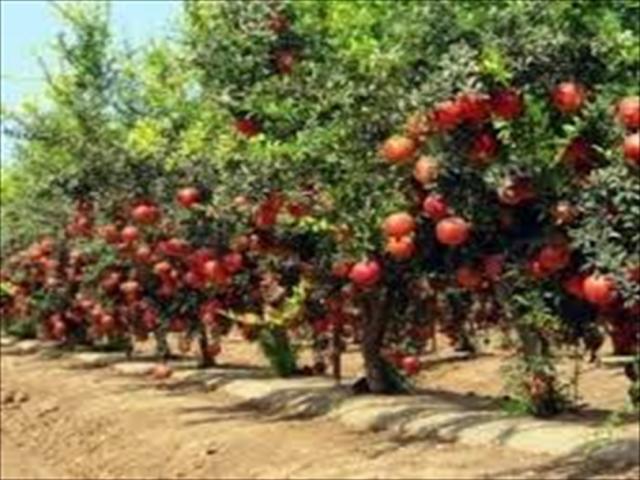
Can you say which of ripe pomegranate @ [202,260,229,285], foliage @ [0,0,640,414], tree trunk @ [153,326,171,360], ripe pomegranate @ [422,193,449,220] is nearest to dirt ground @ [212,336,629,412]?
foliage @ [0,0,640,414]

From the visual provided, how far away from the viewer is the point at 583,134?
360 inches

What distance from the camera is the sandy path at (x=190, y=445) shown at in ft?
42.8

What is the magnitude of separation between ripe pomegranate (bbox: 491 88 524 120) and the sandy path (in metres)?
3.52

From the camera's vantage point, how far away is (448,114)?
9250 millimetres

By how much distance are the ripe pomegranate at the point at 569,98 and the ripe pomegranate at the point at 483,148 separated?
22.1 inches

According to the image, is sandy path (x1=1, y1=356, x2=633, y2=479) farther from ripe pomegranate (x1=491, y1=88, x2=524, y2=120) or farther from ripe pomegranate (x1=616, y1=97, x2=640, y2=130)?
ripe pomegranate (x1=616, y1=97, x2=640, y2=130)

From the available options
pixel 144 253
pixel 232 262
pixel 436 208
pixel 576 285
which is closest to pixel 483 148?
pixel 436 208

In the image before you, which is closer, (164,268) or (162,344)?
(164,268)

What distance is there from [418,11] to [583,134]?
234cm

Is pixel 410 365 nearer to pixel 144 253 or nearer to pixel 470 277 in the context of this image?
pixel 470 277

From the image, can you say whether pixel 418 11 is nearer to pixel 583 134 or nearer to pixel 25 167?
pixel 583 134

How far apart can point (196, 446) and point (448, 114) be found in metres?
7.71

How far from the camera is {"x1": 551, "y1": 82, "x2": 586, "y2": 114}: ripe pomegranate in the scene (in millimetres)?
8834

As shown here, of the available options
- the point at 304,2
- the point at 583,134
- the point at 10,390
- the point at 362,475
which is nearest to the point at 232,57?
the point at 304,2
